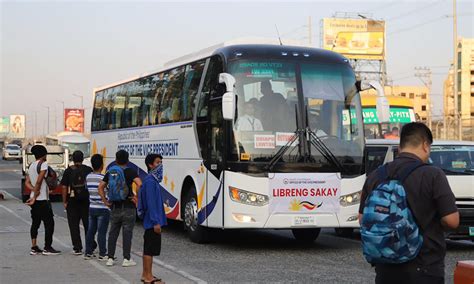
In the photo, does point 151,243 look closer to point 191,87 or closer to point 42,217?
point 42,217

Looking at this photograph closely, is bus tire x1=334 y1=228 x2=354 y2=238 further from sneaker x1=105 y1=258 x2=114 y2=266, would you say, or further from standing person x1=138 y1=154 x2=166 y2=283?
standing person x1=138 y1=154 x2=166 y2=283

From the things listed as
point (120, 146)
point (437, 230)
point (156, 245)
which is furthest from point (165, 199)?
point (437, 230)

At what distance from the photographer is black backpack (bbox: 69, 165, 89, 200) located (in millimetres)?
12250

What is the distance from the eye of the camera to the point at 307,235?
15.0 m

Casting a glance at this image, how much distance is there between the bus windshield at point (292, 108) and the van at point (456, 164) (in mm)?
1101

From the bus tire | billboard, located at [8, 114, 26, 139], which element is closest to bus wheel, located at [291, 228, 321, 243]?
the bus tire

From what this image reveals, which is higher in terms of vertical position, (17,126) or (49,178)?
(17,126)

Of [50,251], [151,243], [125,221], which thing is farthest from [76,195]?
[151,243]

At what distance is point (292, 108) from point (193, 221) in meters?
3.07

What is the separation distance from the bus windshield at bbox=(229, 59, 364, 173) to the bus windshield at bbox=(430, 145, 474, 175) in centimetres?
140

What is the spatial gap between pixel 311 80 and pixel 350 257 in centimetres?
317

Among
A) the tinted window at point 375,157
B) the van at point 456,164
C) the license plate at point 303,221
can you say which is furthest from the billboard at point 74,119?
the license plate at point 303,221

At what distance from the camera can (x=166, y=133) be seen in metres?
16.2

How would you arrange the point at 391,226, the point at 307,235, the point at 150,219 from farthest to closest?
the point at 307,235 < the point at 150,219 < the point at 391,226
